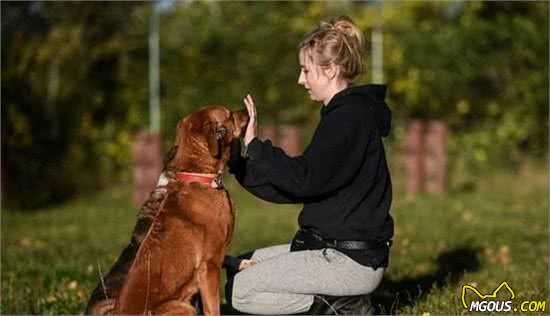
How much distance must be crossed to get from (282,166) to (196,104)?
18.9 metres

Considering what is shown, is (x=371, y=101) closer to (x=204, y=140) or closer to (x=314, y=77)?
(x=314, y=77)

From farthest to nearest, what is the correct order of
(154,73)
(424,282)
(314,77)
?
(154,73)
(424,282)
(314,77)

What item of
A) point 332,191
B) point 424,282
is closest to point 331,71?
point 332,191

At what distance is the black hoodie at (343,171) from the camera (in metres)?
5.18

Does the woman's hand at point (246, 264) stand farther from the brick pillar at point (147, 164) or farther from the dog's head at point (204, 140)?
the brick pillar at point (147, 164)

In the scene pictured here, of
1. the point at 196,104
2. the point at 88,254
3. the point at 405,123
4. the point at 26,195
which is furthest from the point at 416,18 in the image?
the point at 88,254

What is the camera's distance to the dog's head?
5.44 meters

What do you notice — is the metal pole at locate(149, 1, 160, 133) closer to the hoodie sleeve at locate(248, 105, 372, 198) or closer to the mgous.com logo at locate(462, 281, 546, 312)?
the mgous.com logo at locate(462, 281, 546, 312)

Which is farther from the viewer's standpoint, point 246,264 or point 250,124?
point 246,264

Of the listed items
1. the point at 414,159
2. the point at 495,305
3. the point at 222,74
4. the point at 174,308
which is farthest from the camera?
the point at 222,74

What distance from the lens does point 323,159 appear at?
5.19 metres

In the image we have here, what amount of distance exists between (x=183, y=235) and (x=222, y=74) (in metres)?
19.3

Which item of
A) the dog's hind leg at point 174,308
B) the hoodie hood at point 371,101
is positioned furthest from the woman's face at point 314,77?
the dog's hind leg at point 174,308

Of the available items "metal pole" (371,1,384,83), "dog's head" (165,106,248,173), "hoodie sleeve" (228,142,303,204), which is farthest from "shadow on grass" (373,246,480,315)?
"metal pole" (371,1,384,83)
